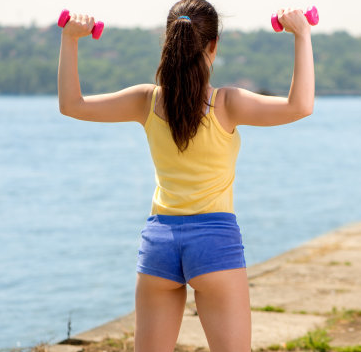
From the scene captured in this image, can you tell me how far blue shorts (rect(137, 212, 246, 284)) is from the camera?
7.83 ft

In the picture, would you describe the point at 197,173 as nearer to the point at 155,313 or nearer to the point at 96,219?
the point at 155,313

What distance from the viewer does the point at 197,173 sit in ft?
8.00

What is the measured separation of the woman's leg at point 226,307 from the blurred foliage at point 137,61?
72.5 metres

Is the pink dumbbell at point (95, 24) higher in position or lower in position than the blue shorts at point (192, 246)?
higher

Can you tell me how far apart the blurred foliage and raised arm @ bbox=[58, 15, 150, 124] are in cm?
7221

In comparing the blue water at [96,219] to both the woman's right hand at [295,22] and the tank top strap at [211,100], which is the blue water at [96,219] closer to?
the tank top strap at [211,100]

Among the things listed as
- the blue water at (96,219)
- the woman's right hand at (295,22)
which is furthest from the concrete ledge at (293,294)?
the woman's right hand at (295,22)

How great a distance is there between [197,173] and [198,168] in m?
0.02

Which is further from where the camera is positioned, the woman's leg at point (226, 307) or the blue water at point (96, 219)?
the blue water at point (96, 219)

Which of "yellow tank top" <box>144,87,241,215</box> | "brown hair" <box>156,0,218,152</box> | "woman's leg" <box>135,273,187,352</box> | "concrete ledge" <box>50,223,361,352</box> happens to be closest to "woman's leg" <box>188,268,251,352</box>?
"woman's leg" <box>135,273,187,352</box>

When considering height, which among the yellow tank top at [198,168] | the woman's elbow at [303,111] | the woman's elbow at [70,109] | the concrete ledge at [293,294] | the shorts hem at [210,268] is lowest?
the concrete ledge at [293,294]

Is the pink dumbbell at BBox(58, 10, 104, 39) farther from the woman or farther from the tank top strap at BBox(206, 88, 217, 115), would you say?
the tank top strap at BBox(206, 88, 217, 115)

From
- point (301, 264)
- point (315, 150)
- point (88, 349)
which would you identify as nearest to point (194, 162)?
point (88, 349)

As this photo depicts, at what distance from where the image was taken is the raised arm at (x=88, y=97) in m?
2.53
